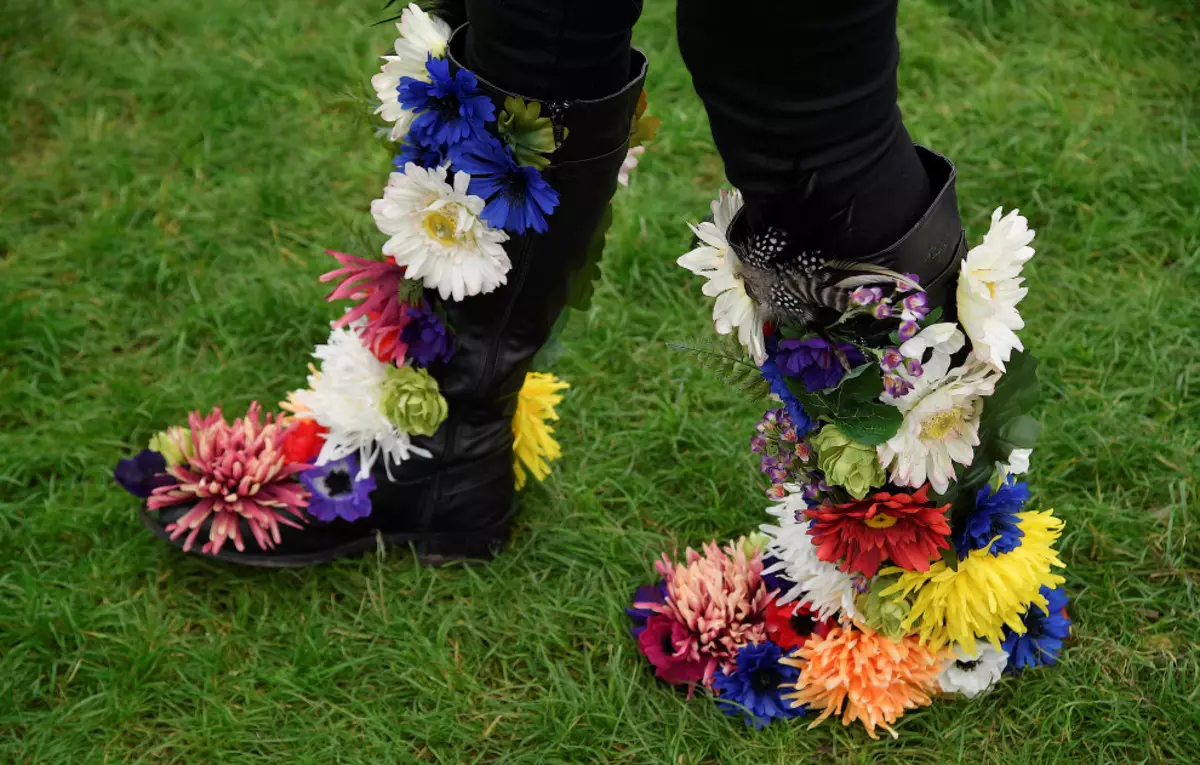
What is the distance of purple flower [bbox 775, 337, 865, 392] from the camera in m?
1.24

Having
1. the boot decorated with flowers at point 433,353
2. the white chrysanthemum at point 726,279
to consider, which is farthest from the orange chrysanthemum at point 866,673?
the boot decorated with flowers at point 433,353

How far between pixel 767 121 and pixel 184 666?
114 centimetres

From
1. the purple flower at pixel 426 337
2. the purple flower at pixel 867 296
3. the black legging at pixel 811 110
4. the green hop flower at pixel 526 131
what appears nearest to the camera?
the black legging at pixel 811 110

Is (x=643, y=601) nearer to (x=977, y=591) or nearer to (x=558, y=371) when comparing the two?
(x=977, y=591)

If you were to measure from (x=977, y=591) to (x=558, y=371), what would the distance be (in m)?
0.96

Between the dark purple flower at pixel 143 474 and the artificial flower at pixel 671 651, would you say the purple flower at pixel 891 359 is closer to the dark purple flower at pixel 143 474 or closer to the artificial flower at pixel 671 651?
the artificial flower at pixel 671 651

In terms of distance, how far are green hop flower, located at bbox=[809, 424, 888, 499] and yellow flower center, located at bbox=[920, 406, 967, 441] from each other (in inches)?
2.4

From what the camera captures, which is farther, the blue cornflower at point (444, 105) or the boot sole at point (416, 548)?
the boot sole at point (416, 548)

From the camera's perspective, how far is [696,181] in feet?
8.70

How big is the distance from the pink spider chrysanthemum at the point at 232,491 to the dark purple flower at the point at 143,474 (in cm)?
4

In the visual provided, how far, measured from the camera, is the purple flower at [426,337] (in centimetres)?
161

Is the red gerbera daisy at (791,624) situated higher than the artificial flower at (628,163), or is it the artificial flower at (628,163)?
the artificial flower at (628,163)

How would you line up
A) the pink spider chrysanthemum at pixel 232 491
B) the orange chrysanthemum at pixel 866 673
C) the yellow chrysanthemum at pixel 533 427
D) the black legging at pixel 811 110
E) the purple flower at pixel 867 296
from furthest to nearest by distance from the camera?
the yellow chrysanthemum at pixel 533 427 < the pink spider chrysanthemum at pixel 232 491 < the orange chrysanthemum at pixel 866 673 < the purple flower at pixel 867 296 < the black legging at pixel 811 110

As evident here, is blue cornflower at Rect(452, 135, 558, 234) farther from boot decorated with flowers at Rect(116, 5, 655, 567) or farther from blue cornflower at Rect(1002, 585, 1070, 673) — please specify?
blue cornflower at Rect(1002, 585, 1070, 673)
